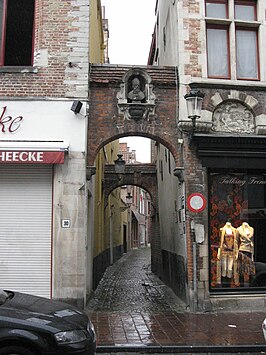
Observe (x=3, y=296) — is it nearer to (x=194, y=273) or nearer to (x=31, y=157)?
(x=31, y=157)

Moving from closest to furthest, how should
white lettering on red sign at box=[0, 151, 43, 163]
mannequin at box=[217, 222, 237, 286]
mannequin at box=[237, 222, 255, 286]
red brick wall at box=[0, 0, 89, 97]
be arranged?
white lettering on red sign at box=[0, 151, 43, 163], red brick wall at box=[0, 0, 89, 97], mannequin at box=[217, 222, 237, 286], mannequin at box=[237, 222, 255, 286]

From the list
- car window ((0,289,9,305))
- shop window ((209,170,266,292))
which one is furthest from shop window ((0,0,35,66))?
car window ((0,289,9,305))

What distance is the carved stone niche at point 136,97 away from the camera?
11594 mm

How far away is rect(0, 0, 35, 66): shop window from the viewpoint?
455 inches

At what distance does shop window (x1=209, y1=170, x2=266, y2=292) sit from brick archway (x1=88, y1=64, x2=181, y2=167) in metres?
1.44

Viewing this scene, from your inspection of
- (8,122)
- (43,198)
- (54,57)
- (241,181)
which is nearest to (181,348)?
(43,198)

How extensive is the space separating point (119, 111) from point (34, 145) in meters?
2.36

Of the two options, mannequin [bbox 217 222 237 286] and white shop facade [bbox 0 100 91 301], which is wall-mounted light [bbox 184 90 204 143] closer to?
white shop facade [bbox 0 100 91 301]

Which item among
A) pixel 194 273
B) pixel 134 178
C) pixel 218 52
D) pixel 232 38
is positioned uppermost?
pixel 232 38

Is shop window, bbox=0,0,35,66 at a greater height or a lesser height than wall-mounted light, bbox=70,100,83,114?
greater

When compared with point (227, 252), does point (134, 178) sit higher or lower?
higher

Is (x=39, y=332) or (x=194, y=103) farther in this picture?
(x=194, y=103)

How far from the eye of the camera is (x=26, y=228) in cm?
1090

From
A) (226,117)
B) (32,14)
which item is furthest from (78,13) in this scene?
(226,117)
